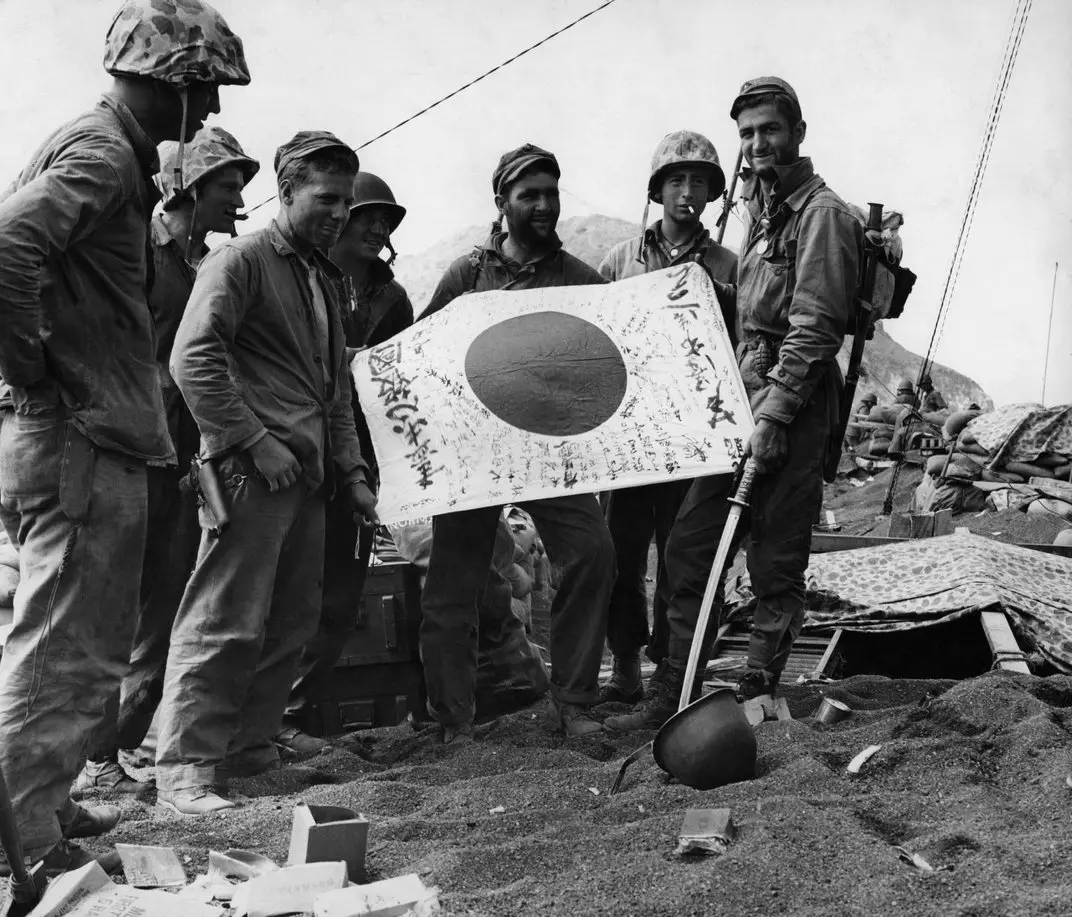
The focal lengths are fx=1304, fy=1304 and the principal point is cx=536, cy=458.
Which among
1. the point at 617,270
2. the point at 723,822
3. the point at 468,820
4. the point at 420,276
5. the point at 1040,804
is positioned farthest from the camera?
the point at 420,276

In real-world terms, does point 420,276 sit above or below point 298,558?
above

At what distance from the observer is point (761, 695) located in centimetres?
463

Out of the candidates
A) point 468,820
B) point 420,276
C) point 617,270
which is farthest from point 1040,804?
point 420,276

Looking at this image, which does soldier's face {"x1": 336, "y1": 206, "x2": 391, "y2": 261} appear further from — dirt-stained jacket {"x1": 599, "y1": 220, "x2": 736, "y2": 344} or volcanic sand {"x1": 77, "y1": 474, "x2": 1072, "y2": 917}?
volcanic sand {"x1": 77, "y1": 474, "x2": 1072, "y2": 917}

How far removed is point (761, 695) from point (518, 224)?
6.58 feet

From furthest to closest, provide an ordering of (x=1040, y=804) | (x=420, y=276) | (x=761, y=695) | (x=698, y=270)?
1. (x=420, y=276)
2. (x=698, y=270)
3. (x=761, y=695)
4. (x=1040, y=804)

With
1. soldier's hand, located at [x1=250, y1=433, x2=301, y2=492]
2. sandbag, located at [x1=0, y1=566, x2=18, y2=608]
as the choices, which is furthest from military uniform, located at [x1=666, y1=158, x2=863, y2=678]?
sandbag, located at [x1=0, y1=566, x2=18, y2=608]

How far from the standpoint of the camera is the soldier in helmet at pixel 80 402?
290 cm

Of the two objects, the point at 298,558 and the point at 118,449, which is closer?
the point at 118,449

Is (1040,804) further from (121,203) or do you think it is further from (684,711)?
(121,203)

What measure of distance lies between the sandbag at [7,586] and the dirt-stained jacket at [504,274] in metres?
1.78

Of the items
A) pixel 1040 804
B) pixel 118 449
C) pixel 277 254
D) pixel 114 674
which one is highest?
pixel 277 254

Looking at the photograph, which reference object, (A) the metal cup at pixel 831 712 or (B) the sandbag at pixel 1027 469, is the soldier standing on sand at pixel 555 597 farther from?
(B) the sandbag at pixel 1027 469

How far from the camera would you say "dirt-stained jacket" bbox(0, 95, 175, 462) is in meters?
2.87
